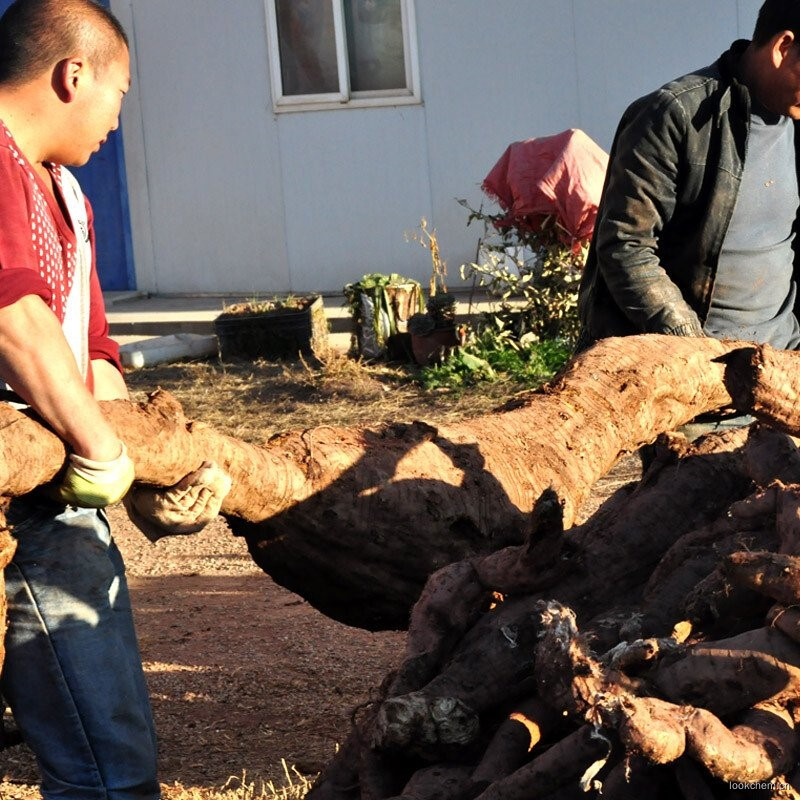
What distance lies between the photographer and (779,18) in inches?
132

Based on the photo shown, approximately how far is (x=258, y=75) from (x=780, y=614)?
10028 millimetres

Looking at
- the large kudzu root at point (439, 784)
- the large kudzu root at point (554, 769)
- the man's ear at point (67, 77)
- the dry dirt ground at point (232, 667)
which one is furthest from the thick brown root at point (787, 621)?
the dry dirt ground at point (232, 667)

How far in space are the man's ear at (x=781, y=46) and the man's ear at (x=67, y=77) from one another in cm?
195

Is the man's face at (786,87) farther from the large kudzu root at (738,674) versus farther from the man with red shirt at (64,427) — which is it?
the large kudzu root at (738,674)

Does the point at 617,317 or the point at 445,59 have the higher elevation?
the point at 445,59

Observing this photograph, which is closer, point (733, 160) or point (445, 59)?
point (733, 160)

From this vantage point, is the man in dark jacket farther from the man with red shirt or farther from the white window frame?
the white window frame

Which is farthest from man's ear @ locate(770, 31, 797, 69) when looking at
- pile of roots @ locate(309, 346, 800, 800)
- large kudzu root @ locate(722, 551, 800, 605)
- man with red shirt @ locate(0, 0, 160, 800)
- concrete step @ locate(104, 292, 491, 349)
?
concrete step @ locate(104, 292, 491, 349)

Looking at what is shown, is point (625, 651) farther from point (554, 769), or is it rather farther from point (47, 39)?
point (47, 39)

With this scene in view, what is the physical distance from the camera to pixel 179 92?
11398 millimetres

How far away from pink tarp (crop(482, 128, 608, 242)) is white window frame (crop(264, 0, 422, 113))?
238 cm

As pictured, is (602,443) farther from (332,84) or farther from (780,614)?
(332,84)

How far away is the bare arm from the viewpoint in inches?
87.1

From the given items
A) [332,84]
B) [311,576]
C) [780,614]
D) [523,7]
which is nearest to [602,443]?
[311,576]
